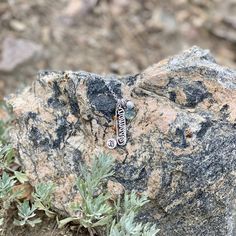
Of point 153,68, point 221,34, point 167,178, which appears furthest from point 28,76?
point 167,178

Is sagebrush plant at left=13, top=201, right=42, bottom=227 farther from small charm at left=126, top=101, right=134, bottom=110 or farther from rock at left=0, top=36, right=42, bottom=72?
rock at left=0, top=36, right=42, bottom=72

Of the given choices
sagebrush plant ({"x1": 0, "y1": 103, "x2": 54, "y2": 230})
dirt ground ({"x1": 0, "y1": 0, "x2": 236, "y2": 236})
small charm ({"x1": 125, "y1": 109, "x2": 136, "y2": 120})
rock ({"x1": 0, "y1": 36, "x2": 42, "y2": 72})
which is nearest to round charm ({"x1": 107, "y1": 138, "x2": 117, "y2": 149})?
small charm ({"x1": 125, "y1": 109, "x2": 136, "y2": 120})

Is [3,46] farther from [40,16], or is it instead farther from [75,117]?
[75,117]

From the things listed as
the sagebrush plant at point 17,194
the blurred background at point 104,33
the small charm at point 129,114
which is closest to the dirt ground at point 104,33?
the blurred background at point 104,33

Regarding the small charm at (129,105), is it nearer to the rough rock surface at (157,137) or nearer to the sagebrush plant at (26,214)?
the rough rock surface at (157,137)

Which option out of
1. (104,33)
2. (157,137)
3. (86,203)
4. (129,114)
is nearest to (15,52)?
(104,33)

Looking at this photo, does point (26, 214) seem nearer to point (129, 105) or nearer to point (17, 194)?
point (17, 194)
